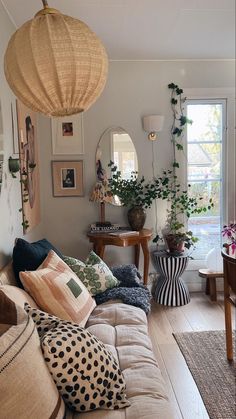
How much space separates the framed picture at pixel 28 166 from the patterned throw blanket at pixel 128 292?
81 cm

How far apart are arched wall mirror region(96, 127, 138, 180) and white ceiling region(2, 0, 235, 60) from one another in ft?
2.48

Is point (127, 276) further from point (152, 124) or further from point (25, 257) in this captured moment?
point (152, 124)

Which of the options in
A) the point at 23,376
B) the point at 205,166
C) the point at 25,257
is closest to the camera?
the point at 23,376

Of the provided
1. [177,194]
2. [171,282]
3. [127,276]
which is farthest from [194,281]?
[127,276]

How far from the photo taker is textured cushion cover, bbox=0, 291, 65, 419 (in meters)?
0.99

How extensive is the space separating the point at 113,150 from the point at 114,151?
0.05ft

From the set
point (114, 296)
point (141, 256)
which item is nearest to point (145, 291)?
point (114, 296)

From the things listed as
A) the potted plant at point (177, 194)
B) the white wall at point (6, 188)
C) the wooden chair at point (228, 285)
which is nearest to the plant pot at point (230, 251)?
the wooden chair at point (228, 285)

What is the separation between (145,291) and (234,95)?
2.33 metres

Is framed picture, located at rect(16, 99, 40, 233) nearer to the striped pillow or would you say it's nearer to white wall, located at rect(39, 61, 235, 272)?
white wall, located at rect(39, 61, 235, 272)

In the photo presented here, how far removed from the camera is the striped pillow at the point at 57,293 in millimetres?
1845

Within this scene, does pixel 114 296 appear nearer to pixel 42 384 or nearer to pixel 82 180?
pixel 42 384

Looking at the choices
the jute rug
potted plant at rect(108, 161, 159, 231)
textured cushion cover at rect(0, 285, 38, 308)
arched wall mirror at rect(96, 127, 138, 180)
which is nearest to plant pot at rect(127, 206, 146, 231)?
potted plant at rect(108, 161, 159, 231)

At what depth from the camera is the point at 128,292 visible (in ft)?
7.90
